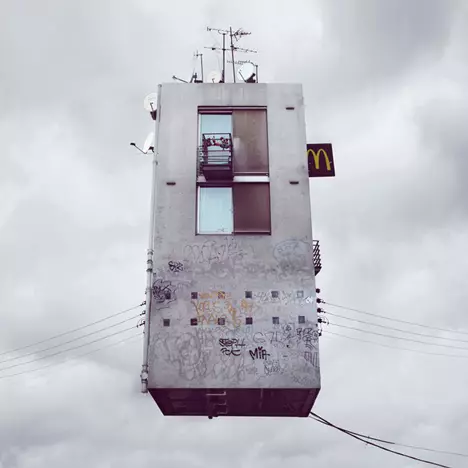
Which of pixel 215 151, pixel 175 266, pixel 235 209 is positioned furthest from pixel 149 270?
pixel 215 151

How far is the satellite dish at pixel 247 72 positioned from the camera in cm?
3341

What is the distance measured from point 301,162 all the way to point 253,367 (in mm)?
10696

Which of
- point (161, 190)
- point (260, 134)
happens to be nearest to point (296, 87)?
point (260, 134)

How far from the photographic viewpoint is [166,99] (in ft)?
106

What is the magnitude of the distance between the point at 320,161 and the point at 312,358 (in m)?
10.7

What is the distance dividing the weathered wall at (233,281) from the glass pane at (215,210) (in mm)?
542

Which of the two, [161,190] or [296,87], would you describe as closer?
[161,190]

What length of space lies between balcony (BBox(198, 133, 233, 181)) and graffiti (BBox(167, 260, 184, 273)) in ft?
15.8

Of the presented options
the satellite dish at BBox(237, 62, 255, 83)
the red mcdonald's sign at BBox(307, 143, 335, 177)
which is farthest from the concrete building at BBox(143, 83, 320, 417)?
the red mcdonald's sign at BBox(307, 143, 335, 177)

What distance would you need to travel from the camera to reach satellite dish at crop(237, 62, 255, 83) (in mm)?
33406

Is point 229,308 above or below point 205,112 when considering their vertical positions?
below

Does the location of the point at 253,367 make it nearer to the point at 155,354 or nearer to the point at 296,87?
the point at 155,354

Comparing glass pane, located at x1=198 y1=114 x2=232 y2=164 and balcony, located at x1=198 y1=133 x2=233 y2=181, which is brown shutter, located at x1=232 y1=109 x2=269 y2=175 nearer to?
glass pane, located at x1=198 y1=114 x2=232 y2=164

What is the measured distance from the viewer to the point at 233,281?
93.3 ft
